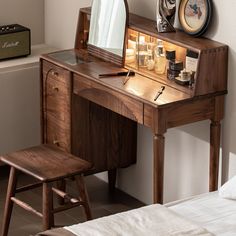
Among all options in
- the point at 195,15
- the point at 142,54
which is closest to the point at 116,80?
the point at 142,54

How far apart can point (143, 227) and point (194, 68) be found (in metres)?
0.99

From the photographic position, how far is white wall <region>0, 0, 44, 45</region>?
5184 millimetres

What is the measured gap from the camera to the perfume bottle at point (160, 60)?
4.16 meters

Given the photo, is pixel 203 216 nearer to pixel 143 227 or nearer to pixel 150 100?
pixel 143 227

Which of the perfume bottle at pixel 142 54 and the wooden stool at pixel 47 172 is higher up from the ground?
the perfume bottle at pixel 142 54

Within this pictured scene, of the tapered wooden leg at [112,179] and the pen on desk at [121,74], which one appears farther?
the tapered wooden leg at [112,179]

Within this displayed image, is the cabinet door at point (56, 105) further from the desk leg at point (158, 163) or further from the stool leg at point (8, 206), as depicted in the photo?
the desk leg at point (158, 163)

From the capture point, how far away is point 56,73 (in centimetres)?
449

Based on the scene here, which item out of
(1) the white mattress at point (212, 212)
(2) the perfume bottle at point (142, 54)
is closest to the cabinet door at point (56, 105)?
(2) the perfume bottle at point (142, 54)

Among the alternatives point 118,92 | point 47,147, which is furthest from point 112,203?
point 118,92

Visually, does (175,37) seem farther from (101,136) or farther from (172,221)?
(172,221)

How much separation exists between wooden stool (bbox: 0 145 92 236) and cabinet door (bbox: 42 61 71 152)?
0.78ft

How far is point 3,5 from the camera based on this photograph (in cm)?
516

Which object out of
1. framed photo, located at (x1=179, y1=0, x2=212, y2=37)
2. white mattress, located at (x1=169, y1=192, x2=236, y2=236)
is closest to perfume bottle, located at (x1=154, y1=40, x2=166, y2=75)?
framed photo, located at (x1=179, y1=0, x2=212, y2=37)
